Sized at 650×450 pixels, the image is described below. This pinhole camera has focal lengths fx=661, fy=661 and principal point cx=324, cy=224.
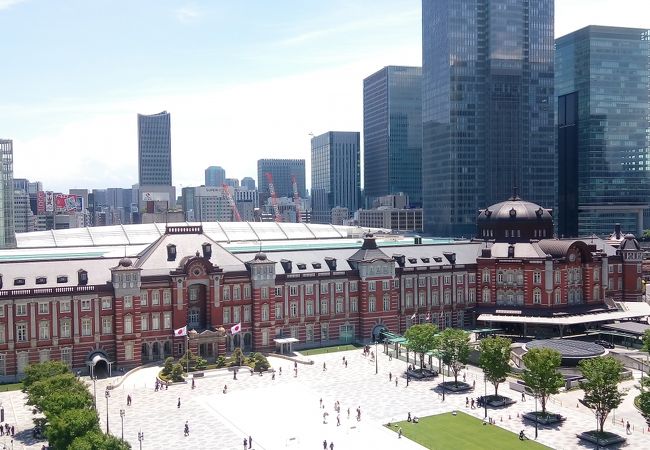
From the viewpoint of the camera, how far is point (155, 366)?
105m

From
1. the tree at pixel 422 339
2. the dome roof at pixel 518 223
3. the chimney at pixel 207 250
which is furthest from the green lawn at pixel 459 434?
the dome roof at pixel 518 223

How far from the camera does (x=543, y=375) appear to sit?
78.8 metres

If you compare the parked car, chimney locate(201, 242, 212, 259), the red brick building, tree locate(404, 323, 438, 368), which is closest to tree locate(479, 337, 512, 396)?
tree locate(404, 323, 438, 368)

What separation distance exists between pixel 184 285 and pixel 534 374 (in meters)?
57.3

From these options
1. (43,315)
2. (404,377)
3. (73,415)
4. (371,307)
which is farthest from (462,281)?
(73,415)

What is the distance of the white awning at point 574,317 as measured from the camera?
121 meters

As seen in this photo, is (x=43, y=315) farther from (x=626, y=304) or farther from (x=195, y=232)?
(x=626, y=304)

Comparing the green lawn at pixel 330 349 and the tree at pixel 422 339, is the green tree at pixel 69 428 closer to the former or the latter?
the tree at pixel 422 339

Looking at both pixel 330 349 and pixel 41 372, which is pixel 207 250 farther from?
pixel 41 372

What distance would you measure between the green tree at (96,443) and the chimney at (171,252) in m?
52.8

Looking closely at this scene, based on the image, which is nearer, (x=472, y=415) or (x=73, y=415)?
(x=73, y=415)

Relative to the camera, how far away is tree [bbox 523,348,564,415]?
259 ft

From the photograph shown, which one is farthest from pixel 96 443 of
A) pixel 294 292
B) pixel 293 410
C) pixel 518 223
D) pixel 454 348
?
Answer: pixel 518 223

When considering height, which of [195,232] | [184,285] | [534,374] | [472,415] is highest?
[195,232]
